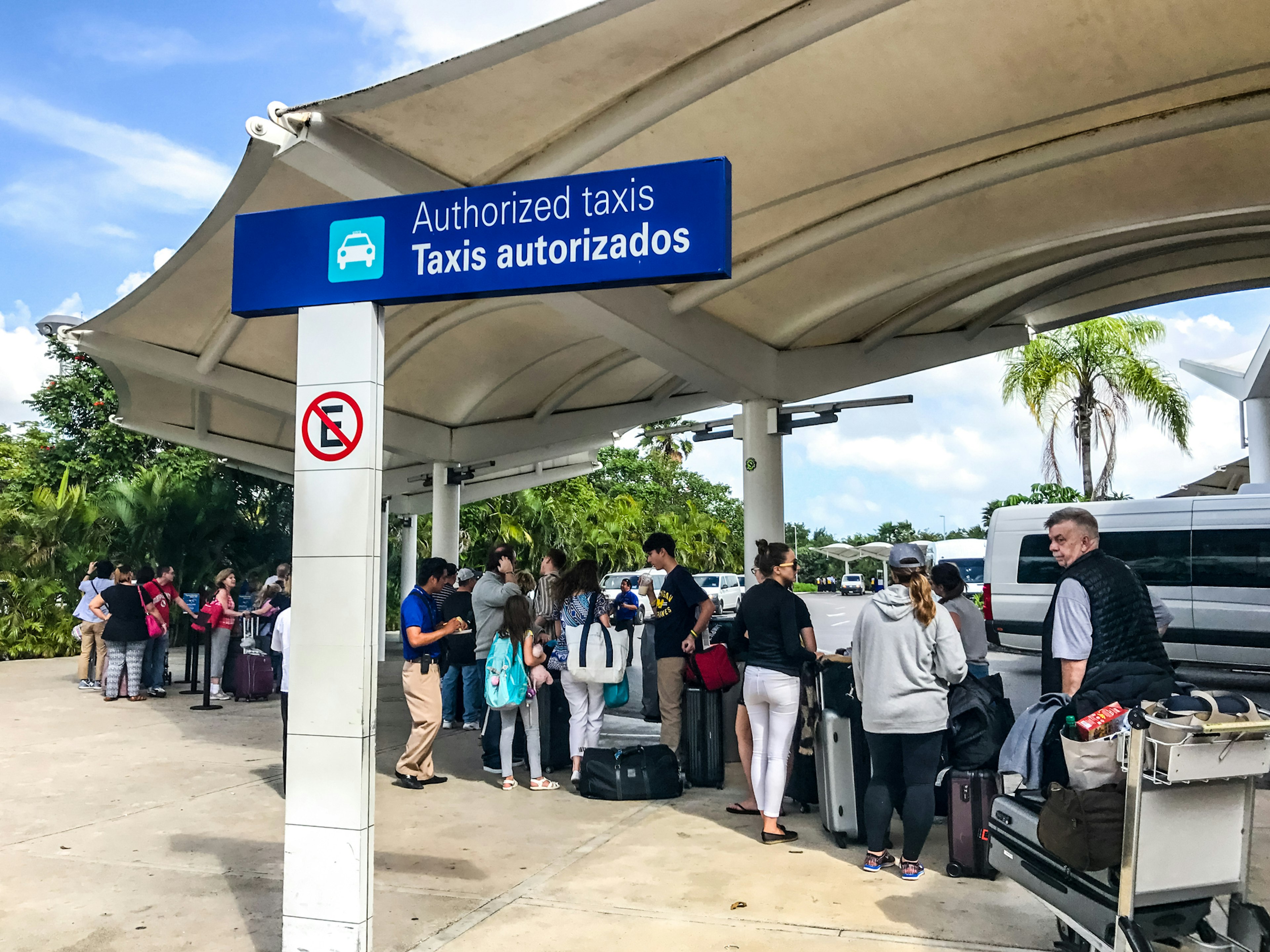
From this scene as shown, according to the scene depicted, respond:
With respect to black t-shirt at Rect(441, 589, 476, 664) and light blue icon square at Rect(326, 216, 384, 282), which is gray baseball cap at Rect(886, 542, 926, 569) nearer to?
light blue icon square at Rect(326, 216, 384, 282)

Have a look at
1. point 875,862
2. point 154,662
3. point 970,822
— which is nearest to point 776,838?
point 875,862

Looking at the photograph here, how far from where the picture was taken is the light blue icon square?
424 centimetres

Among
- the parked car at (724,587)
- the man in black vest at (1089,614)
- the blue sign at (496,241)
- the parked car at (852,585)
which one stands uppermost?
the blue sign at (496,241)

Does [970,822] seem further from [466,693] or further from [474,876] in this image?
[466,693]

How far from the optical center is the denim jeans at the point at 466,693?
10.4 meters

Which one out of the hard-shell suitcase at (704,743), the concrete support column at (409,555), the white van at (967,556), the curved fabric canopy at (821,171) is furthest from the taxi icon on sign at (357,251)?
the white van at (967,556)

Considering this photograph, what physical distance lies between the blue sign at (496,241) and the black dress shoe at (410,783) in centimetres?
442

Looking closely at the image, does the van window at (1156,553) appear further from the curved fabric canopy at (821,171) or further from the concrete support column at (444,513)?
the concrete support column at (444,513)

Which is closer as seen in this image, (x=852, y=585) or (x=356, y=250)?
(x=356, y=250)

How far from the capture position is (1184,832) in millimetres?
3678

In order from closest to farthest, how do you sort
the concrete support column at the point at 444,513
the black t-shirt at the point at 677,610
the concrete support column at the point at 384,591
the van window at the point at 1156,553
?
the black t-shirt at the point at 677,610 < the van window at the point at 1156,553 < the concrete support column at the point at 384,591 < the concrete support column at the point at 444,513

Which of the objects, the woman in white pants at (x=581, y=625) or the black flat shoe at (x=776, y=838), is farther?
the woman in white pants at (x=581, y=625)

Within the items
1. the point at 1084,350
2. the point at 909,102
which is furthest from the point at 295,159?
the point at 1084,350

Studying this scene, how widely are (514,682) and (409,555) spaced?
50.2ft
